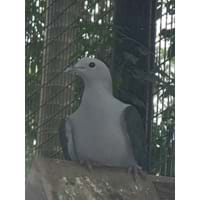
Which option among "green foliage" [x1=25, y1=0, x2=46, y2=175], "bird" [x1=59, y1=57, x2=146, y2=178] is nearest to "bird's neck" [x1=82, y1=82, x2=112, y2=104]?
"bird" [x1=59, y1=57, x2=146, y2=178]

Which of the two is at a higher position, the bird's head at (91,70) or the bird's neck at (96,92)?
the bird's head at (91,70)

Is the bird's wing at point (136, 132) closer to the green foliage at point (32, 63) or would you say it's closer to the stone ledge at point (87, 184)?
the stone ledge at point (87, 184)

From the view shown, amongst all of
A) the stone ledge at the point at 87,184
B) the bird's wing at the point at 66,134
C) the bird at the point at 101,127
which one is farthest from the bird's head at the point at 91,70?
the stone ledge at the point at 87,184

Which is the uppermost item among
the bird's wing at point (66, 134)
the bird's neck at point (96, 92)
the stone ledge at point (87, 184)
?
the bird's neck at point (96, 92)

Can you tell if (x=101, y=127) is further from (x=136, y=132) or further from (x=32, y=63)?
(x=32, y=63)

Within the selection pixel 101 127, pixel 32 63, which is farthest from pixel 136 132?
pixel 32 63

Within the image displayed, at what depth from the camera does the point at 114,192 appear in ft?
7.08

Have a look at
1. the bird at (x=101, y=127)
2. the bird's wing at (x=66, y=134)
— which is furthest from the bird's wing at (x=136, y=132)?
the bird's wing at (x=66, y=134)

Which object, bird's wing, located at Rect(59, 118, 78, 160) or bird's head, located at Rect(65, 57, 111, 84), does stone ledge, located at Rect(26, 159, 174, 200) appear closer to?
bird's wing, located at Rect(59, 118, 78, 160)

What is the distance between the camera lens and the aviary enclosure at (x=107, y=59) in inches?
85.6

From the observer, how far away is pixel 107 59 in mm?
2199

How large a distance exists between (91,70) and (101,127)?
147 millimetres

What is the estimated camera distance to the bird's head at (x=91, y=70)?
86.1 inches
